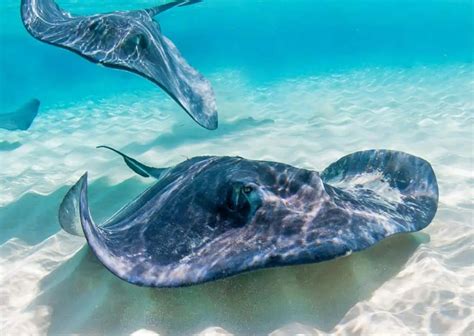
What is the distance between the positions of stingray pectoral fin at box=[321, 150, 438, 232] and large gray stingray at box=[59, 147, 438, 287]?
1 cm

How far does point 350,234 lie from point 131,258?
1541mm

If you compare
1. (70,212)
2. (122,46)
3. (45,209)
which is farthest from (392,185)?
(45,209)

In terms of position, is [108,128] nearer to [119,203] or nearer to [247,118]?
[247,118]

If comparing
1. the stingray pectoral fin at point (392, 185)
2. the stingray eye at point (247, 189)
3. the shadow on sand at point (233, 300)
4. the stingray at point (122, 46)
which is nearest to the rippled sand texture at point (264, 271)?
the shadow on sand at point (233, 300)

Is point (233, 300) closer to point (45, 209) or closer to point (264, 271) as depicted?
point (264, 271)

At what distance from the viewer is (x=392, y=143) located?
8.34 meters

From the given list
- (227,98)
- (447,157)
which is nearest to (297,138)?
(447,157)

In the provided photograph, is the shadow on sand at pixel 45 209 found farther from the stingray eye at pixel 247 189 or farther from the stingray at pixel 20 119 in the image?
the stingray at pixel 20 119

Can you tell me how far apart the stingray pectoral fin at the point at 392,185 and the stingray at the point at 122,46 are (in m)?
2.24

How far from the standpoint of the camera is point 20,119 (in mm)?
11383

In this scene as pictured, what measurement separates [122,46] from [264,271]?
149 inches

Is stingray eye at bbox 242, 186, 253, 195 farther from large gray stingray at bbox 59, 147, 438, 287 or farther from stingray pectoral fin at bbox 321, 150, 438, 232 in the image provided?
stingray pectoral fin at bbox 321, 150, 438, 232

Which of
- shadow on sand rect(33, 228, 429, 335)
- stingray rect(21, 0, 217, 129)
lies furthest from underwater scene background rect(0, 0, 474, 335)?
stingray rect(21, 0, 217, 129)

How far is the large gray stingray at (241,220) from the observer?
265 cm
